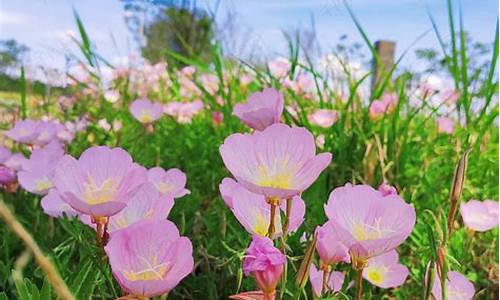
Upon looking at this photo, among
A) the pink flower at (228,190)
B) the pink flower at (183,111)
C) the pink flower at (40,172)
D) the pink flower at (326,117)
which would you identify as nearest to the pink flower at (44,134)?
the pink flower at (40,172)

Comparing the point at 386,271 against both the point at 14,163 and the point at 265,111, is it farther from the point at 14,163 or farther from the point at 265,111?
A: the point at 14,163

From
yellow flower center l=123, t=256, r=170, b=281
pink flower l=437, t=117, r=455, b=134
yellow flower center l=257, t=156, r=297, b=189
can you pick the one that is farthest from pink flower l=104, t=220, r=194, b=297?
pink flower l=437, t=117, r=455, b=134

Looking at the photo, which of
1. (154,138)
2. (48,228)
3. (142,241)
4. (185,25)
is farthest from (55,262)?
(185,25)

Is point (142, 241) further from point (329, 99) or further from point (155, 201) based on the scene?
point (329, 99)

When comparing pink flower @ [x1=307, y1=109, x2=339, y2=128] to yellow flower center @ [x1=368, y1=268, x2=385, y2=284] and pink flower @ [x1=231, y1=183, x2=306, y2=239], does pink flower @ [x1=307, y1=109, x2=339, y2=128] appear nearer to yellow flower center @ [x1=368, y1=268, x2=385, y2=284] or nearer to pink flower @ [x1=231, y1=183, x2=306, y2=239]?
yellow flower center @ [x1=368, y1=268, x2=385, y2=284]

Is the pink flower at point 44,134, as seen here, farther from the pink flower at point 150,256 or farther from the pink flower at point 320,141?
the pink flower at point 150,256

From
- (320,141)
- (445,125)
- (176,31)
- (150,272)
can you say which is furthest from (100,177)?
(176,31)

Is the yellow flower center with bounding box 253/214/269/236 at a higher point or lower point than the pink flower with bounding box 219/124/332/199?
lower
